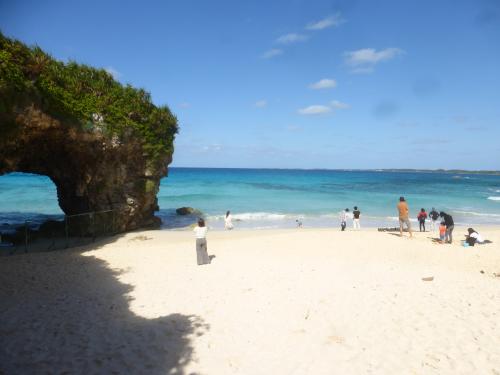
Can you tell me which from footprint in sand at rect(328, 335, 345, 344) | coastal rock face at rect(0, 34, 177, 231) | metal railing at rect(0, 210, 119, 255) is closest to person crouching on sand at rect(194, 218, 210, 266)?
footprint in sand at rect(328, 335, 345, 344)

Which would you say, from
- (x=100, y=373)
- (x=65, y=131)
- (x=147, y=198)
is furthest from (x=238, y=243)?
(x=100, y=373)

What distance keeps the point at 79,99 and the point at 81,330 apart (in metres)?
13.3

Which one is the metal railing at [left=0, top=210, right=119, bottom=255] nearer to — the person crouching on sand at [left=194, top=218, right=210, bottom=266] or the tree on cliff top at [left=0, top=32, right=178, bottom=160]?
the tree on cliff top at [left=0, top=32, right=178, bottom=160]

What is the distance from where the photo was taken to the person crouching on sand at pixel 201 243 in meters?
12.4

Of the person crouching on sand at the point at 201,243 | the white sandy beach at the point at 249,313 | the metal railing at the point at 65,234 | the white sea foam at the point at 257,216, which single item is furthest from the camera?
the white sea foam at the point at 257,216

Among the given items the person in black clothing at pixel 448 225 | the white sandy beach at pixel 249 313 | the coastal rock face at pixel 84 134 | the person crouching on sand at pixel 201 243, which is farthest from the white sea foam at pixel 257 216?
the person crouching on sand at pixel 201 243

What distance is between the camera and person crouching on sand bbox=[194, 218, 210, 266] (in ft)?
40.7

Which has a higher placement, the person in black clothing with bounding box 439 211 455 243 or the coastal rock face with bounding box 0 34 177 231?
the coastal rock face with bounding box 0 34 177 231

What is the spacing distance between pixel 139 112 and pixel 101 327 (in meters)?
15.0

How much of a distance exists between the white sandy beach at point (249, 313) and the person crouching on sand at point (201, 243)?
37 cm

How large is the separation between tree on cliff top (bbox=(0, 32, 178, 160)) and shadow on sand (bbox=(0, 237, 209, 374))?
710cm

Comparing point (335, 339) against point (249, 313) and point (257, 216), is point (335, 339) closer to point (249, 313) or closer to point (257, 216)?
point (249, 313)

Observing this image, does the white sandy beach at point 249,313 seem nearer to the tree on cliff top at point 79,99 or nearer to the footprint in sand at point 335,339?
the footprint in sand at point 335,339

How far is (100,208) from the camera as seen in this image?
19078 millimetres
